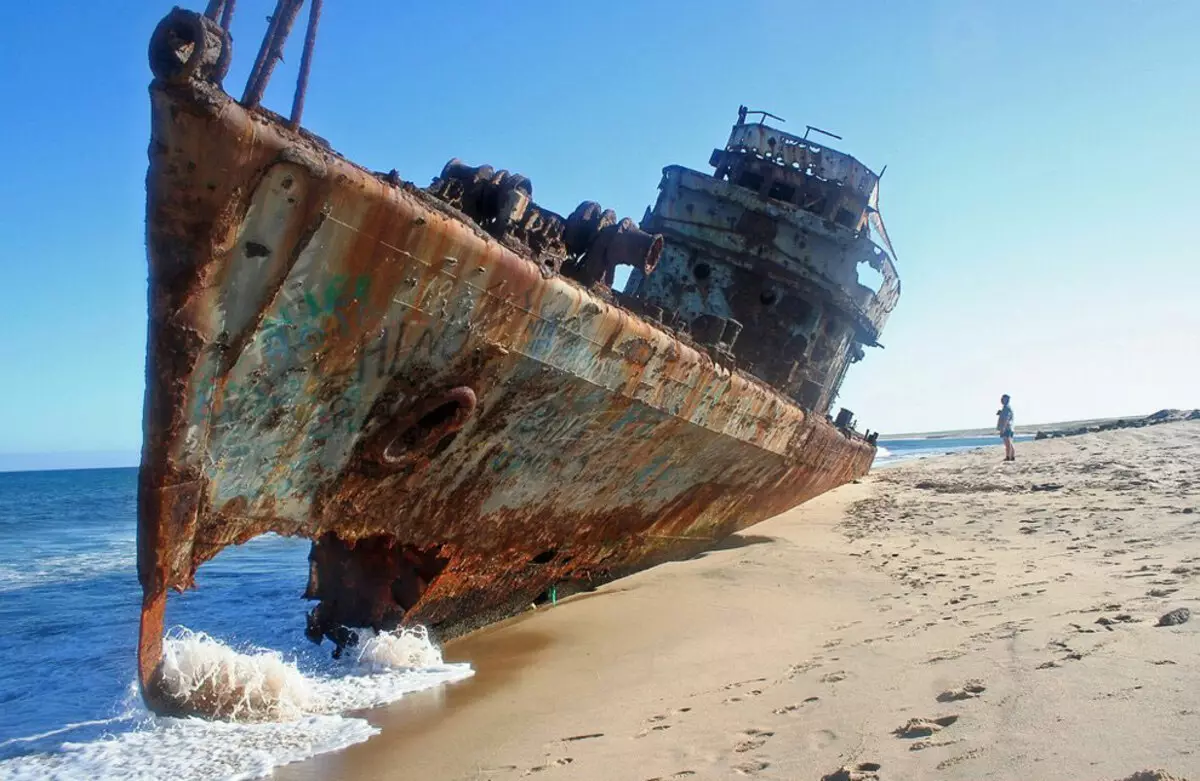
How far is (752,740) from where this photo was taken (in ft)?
9.87

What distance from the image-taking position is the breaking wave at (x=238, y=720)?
3.70 m

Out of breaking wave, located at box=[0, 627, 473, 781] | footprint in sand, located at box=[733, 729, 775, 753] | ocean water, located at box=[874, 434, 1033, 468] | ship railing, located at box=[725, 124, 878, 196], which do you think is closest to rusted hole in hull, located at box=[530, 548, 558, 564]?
breaking wave, located at box=[0, 627, 473, 781]

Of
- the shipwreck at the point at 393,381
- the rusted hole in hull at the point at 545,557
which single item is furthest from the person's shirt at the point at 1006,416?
the rusted hole in hull at the point at 545,557

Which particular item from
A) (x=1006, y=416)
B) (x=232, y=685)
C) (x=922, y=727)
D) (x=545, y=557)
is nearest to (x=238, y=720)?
(x=232, y=685)

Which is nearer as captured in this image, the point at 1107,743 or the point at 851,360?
the point at 1107,743

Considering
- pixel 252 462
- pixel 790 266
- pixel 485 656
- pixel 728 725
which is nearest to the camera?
pixel 728 725

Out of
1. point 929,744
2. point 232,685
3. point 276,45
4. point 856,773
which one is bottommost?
point 232,685

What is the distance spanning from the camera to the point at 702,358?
584cm

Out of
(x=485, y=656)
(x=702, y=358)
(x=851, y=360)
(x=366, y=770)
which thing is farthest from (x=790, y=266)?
(x=366, y=770)

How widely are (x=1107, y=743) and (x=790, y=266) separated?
8331 mm

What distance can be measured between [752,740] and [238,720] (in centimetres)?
272

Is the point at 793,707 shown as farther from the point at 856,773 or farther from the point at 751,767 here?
the point at 856,773

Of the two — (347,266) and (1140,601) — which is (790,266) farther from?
(347,266)

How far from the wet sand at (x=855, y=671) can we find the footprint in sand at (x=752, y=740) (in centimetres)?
1
